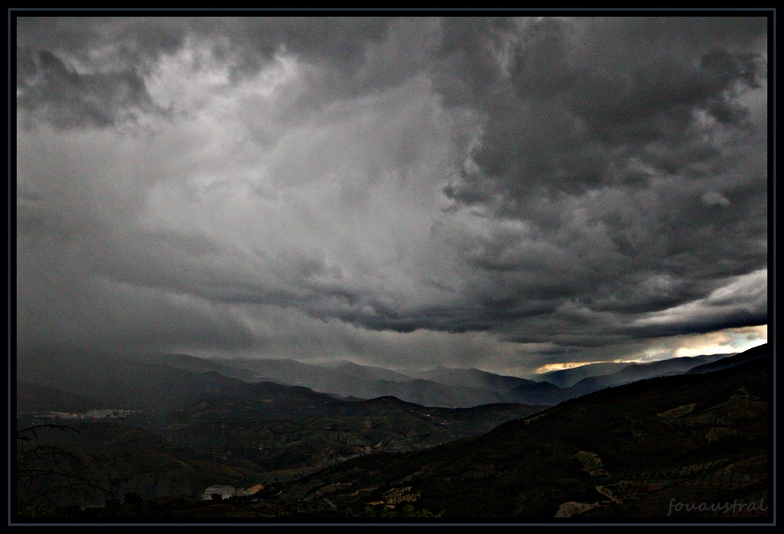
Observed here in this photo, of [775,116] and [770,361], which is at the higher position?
[775,116]

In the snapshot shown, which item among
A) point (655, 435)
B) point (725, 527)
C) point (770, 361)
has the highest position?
point (770, 361)

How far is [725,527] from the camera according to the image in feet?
40.7

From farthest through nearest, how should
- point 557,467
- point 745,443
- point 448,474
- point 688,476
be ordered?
point 448,474
point 557,467
point 745,443
point 688,476

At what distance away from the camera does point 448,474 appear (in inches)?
7426

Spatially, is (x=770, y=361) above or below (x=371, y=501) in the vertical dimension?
above

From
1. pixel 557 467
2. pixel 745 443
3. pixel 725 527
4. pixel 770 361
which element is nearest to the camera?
pixel 725 527

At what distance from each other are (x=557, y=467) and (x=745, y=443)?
56435mm

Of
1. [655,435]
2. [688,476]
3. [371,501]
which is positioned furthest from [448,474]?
[688,476]

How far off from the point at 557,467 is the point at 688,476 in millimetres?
58654
